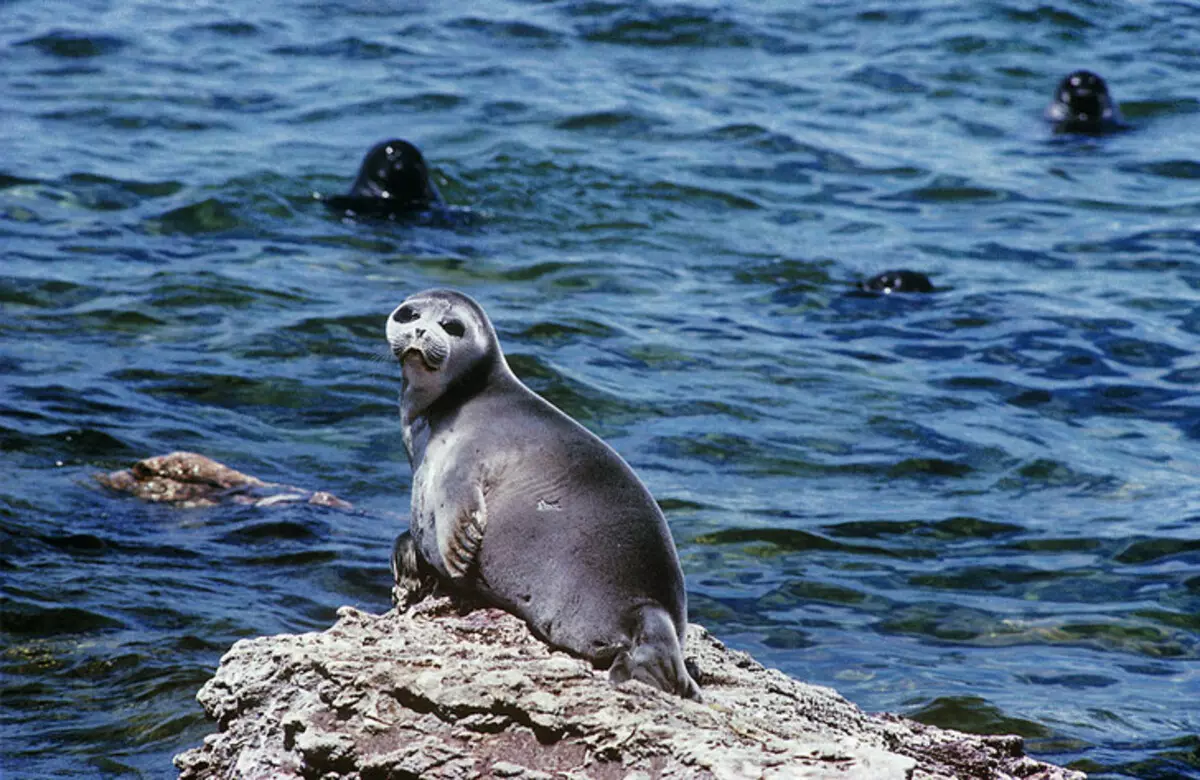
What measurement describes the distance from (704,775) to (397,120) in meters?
12.3

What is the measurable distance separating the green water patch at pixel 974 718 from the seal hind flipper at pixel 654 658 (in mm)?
2077

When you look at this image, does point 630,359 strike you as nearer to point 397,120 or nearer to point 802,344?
point 802,344

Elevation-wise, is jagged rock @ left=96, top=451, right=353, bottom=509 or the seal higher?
the seal

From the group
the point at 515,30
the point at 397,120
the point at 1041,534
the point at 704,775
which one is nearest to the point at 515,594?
the point at 704,775

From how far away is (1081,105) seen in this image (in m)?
15.3

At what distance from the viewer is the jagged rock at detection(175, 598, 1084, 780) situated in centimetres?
360

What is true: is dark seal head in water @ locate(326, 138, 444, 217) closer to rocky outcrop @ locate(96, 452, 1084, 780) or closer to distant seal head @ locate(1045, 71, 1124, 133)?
distant seal head @ locate(1045, 71, 1124, 133)

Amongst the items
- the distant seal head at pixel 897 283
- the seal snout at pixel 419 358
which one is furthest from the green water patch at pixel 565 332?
the seal snout at pixel 419 358

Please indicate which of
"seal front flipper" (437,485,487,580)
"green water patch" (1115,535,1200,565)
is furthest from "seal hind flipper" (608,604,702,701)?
"green water patch" (1115,535,1200,565)

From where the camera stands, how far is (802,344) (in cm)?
1043

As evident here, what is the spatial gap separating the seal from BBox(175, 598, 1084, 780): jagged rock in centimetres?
9

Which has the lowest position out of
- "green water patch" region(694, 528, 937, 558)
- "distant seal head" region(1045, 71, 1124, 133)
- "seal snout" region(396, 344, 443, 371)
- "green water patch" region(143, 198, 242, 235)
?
"green water patch" region(694, 528, 937, 558)

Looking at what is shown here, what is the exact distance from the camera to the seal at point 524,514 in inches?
161

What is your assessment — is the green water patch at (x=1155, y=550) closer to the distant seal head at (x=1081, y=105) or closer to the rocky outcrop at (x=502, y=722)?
the rocky outcrop at (x=502, y=722)
